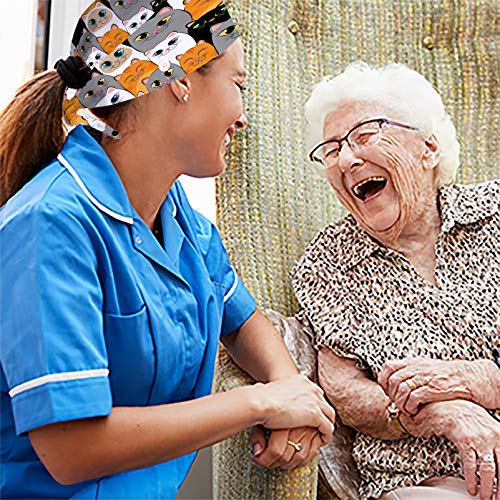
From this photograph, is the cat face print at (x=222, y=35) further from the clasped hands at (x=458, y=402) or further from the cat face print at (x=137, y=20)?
the clasped hands at (x=458, y=402)

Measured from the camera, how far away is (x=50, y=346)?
3.08ft

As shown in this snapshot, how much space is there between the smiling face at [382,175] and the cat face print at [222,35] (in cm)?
50

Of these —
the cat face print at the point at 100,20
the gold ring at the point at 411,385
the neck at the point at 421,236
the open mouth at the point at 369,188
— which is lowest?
the gold ring at the point at 411,385

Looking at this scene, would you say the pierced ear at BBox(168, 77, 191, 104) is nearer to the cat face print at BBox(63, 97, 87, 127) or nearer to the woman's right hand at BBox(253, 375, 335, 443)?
the cat face print at BBox(63, 97, 87, 127)

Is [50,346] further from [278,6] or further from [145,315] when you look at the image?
[278,6]

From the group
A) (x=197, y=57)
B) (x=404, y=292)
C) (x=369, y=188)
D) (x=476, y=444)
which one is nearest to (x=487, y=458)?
(x=476, y=444)

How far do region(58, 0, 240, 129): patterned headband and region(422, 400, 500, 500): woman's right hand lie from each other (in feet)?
2.50

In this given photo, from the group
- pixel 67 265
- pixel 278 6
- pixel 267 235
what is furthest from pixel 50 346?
pixel 278 6

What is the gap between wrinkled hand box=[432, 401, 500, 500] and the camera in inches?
52.4

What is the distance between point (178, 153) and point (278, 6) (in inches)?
36.5

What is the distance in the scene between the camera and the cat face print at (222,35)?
3.99ft

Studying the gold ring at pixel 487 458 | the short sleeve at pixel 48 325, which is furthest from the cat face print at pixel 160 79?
the gold ring at pixel 487 458

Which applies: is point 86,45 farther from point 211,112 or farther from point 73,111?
point 211,112

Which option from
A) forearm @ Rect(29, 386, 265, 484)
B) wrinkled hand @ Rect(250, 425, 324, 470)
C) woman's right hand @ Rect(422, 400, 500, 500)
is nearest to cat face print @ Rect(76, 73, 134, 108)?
forearm @ Rect(29, 386, 265, 484)
